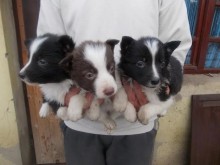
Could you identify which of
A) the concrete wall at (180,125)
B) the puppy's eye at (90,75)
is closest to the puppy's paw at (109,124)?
the puppy's eye at (90,75)

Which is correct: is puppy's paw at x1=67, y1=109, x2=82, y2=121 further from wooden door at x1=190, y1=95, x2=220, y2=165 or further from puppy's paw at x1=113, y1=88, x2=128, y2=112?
wooden door at x1=190, y1=95, x2=220, y2=165

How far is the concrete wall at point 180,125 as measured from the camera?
11.6 ft

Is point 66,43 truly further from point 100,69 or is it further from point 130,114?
point 130,114

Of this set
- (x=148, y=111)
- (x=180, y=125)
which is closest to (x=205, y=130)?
(x=180, y=125)

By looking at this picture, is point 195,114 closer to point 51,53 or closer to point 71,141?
point 71,141

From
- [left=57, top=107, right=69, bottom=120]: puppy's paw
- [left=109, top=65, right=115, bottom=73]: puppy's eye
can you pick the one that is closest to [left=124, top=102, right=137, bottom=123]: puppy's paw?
[left=109, top=65, right=115, bottom=73]: puppy's eye

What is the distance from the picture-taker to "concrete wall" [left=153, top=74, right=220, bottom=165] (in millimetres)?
3531

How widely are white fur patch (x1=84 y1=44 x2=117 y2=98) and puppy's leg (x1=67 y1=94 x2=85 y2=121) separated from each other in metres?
0.16

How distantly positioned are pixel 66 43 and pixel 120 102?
1.34ft

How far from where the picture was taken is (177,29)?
214cm

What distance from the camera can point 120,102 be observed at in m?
1.86

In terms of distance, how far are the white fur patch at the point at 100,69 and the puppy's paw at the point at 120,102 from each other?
0.13 metres

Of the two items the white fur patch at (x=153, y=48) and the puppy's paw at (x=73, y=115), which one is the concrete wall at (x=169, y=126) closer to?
the puppy's paw at (x=73, y=115)

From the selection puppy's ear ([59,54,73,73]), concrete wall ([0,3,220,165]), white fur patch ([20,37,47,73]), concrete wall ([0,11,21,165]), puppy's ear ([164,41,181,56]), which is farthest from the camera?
concrete wall ([0,3,220,165])
